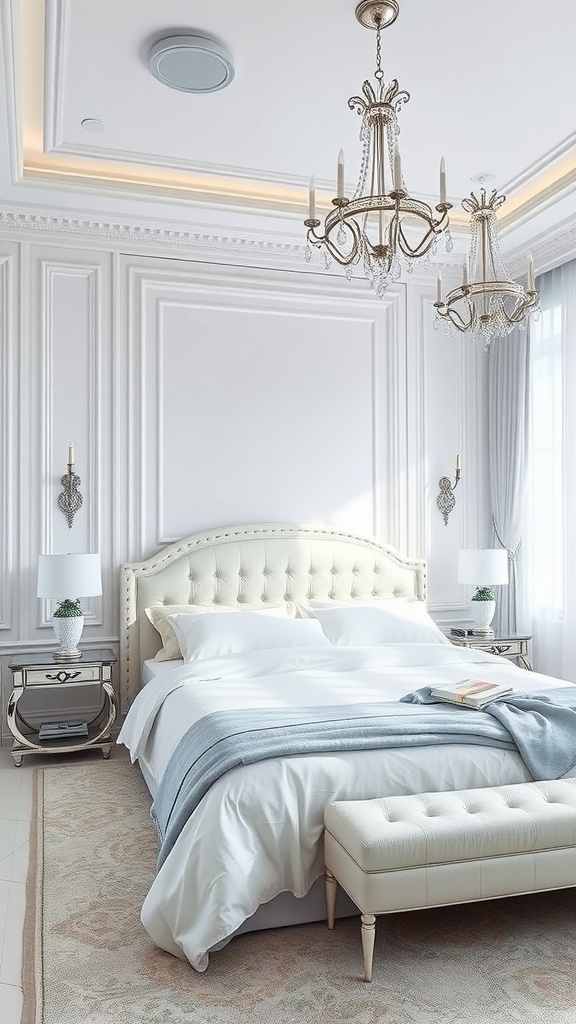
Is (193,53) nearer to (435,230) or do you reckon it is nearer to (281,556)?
(435,230)

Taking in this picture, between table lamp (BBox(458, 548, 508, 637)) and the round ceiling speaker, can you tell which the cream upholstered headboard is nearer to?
table lamp (BBox(458, 548, 508, 637))

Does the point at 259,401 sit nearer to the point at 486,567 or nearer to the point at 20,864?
the point at 486,567

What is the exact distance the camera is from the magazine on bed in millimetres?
2953

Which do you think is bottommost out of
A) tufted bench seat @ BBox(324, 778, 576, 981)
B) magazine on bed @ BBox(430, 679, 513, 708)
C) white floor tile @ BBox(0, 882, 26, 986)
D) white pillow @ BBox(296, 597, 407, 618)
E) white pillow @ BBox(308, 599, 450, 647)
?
white floor tile @ BBox(0, 882, 26, 986)

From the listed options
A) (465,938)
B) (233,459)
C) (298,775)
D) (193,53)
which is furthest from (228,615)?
(193,53)

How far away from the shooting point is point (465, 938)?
242cm

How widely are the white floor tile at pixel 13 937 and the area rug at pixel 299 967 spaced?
28mm

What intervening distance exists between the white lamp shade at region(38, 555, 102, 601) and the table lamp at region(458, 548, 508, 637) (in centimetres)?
218

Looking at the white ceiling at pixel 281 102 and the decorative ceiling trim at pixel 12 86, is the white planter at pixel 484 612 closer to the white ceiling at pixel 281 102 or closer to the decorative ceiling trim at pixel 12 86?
the white ceiling at pixel 281 102

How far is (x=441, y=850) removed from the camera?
2203 mm

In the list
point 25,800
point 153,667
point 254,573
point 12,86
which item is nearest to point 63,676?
point 153,667

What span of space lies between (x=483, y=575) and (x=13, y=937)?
323cm

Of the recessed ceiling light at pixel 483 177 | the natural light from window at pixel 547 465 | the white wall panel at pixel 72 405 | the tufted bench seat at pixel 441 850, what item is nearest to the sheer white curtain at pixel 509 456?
the natural light from window at pixel 547 465

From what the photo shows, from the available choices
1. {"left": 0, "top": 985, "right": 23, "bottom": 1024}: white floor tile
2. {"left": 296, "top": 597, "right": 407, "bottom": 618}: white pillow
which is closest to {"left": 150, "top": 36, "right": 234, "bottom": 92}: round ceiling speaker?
{"left": 296, "top": 597, "right": 407, "bottom": 618}: white pillow
